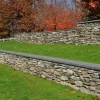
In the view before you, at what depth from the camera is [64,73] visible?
12531mm

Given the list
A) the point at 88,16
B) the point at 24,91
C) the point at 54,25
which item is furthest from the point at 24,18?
the point at 24,91

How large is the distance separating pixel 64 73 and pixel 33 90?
5.16 ft

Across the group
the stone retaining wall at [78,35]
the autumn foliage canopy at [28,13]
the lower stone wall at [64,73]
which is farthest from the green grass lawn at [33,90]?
the autumn foliage canopy at [28,13]

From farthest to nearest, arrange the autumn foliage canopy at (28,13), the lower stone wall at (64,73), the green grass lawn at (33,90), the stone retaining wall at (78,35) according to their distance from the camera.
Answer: the autumn foliage canopy at (28,13)
the stone retaining wall at (78,35)
the green grass lawn at (33,90)
the lower stone wall at (64,73)

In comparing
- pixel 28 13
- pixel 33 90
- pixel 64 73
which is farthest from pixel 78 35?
pixel 28 13

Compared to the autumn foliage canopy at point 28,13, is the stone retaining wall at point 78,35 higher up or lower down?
lower down

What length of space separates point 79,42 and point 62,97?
1043 cm

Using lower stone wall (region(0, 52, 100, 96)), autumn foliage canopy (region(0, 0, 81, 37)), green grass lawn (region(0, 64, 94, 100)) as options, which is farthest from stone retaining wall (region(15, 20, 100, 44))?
autumn foliage canopy (region(0, 0, 81, 37))

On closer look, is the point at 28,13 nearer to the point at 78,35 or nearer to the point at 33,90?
the point at 78,35

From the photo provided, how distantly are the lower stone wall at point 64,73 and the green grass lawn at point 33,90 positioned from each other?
0.26 meters

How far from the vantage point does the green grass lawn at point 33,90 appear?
440 inches

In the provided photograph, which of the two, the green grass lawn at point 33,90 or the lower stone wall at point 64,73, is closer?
the lower stone wall at point 64,73

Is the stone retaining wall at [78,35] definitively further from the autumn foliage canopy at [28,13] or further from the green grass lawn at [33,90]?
the autumn foliage canopy at [28,13]

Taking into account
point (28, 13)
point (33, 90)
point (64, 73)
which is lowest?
point (33, 90)
